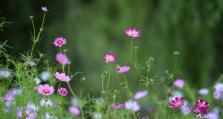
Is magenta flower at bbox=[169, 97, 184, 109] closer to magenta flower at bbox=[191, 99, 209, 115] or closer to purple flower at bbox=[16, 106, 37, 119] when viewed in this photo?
magenta flower at bbox=[191, 99, 209, 115]

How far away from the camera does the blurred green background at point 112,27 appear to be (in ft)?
15.5

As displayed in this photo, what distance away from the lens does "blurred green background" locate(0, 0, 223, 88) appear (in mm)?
4734

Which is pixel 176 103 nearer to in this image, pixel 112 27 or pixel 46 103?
pixel 46 103

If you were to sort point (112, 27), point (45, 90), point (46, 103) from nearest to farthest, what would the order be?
point (45, 90), point (46, 103), point (112, 27)

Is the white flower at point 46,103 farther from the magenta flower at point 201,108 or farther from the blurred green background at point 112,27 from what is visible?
the blurred green background at point 112,27

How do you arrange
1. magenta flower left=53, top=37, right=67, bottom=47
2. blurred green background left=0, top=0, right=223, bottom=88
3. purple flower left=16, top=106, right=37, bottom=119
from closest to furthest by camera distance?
1. purple flower left=16, top=106, right=37, bottom=119
2. magenta flower left=53, top=37, right=67, bottom=47
3. blurred green background left=0, top=0, right=223, bottom=88

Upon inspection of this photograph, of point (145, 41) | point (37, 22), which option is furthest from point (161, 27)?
point (37, 22)

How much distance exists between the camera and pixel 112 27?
4.83 metres

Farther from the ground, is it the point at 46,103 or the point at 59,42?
the point at 59,42

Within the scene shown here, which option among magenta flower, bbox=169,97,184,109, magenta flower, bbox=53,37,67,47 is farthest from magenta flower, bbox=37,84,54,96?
magenta flower, bbox=169,97,184,109

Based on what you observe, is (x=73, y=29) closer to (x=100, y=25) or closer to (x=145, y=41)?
(x=100, y=25)

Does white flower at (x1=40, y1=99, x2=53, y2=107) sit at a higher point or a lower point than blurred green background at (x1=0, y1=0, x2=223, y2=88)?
lower

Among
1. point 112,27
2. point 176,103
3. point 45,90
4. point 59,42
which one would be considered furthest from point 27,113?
point 112,27

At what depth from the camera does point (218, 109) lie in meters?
3.60
